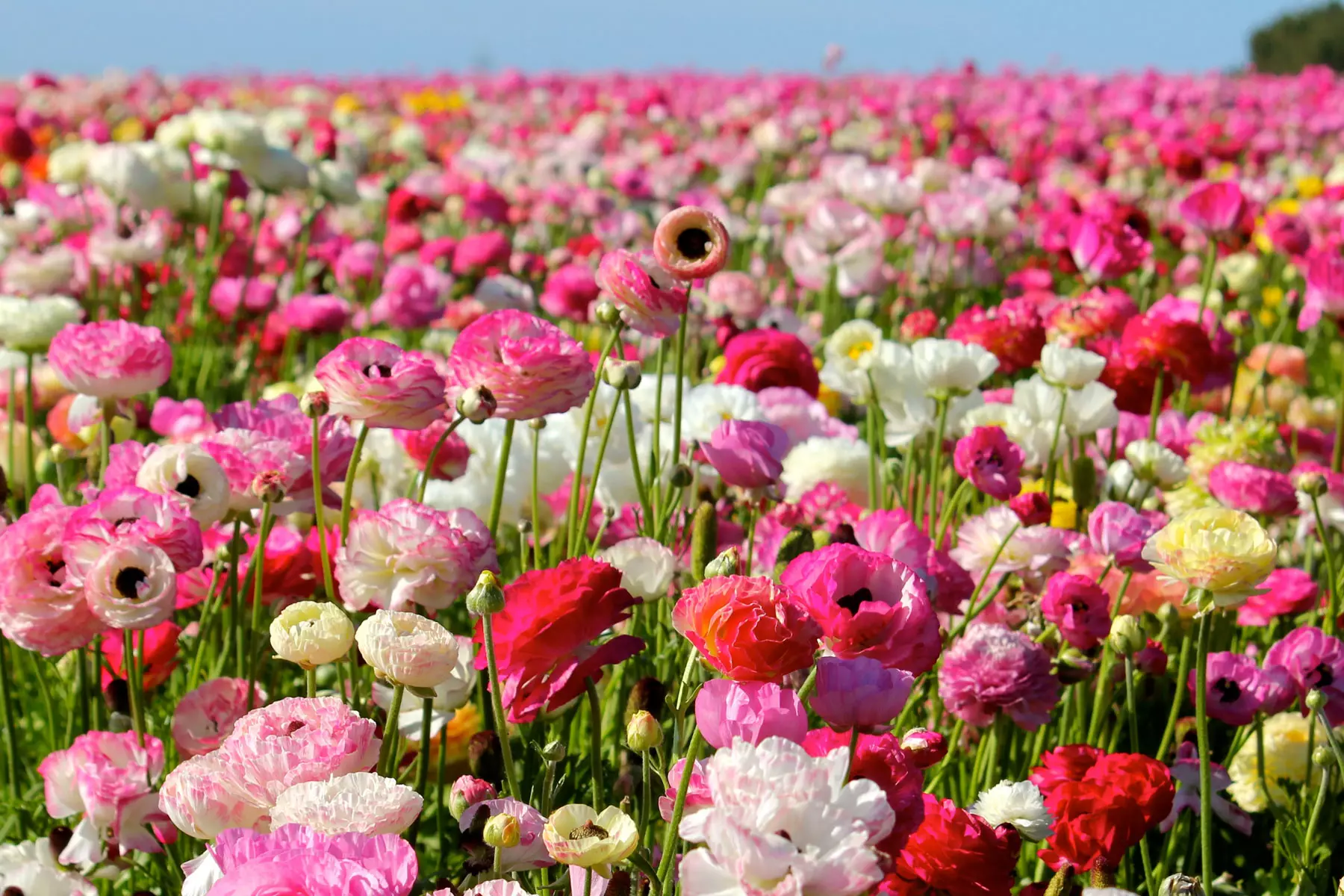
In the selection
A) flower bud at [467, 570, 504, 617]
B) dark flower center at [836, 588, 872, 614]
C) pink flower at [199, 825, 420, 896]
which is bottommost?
pink flower at [199, 825, 420, 896]

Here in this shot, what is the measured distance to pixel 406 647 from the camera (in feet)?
3.25

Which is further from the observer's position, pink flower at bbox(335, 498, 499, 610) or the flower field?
pink flower at bbox(335, 498, 499, 610)

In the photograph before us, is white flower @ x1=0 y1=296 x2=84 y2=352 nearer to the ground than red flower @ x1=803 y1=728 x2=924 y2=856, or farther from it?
farther from it

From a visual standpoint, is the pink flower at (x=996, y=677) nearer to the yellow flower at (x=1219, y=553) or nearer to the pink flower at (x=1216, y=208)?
the yellow flower at (x=1219, y=553)

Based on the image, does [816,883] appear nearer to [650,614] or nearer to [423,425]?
[423,425]

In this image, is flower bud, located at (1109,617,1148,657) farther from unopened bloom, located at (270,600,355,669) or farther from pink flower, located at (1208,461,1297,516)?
unopened bloom, located at (270,600,355,669)

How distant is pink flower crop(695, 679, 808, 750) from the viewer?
87 centimetres

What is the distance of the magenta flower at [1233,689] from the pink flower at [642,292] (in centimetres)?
71

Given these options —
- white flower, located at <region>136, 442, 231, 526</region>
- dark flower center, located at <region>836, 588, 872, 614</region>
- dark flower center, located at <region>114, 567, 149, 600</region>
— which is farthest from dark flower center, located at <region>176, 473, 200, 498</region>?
dark flower center, located at <region>836, 588, 872, 614</region>

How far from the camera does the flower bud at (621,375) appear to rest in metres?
1.41

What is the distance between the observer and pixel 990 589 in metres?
1.90

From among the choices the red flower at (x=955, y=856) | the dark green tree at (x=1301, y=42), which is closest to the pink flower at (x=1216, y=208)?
the red flower at (x=955, y=856)

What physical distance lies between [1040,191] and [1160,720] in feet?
14.4

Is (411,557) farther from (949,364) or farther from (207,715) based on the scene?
(949,364)
